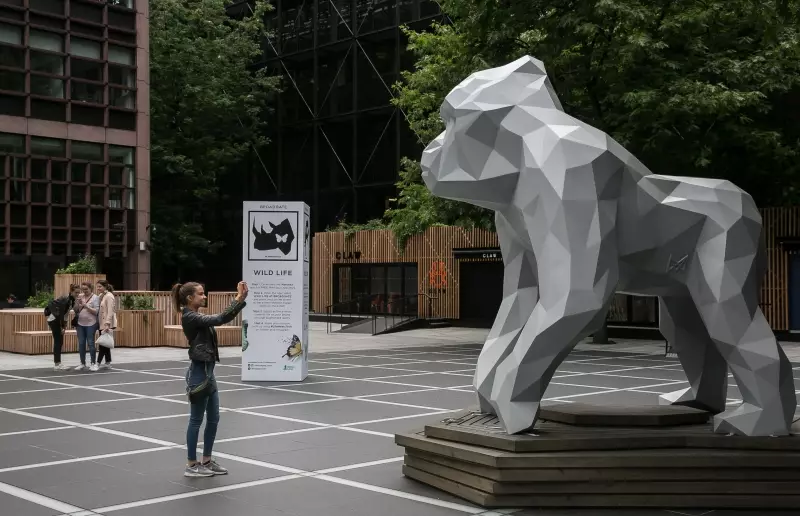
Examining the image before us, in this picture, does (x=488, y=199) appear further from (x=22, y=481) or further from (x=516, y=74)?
(x=22, y=481)

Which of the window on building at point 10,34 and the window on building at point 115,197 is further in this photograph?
the window on building at point 115,197

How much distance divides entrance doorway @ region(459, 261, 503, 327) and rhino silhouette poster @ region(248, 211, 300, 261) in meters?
17.0

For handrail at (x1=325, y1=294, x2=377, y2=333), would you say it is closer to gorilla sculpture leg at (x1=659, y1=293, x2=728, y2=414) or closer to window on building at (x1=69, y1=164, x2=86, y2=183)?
window on building at (x1=69, y1=164, x2=86, y2=183)

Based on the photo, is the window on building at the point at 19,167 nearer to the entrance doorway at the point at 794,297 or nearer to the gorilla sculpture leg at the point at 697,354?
the entrance doorway at the point at 794,297

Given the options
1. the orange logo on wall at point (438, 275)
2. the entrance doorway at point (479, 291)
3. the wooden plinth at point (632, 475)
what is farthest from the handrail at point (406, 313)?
the wooden plinth at point (632, 475)

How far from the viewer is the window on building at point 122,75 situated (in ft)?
114

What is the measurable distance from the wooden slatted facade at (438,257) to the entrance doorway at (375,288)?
28cm

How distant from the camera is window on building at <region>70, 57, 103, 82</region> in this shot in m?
33.7

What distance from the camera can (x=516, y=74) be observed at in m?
7.39

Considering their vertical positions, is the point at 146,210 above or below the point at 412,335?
above

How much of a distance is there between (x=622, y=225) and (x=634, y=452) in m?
1.74

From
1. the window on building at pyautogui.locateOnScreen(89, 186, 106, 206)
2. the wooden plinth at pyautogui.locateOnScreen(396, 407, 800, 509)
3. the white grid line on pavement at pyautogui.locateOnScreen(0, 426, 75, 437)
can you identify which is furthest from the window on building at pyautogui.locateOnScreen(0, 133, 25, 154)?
the wooden plinth at pyautogui.locateOnScreen(396, 407, 800, 509)

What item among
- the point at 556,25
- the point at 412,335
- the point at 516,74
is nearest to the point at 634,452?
the point at 516,74

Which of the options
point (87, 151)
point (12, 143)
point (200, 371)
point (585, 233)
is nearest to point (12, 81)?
point (12, 143)
